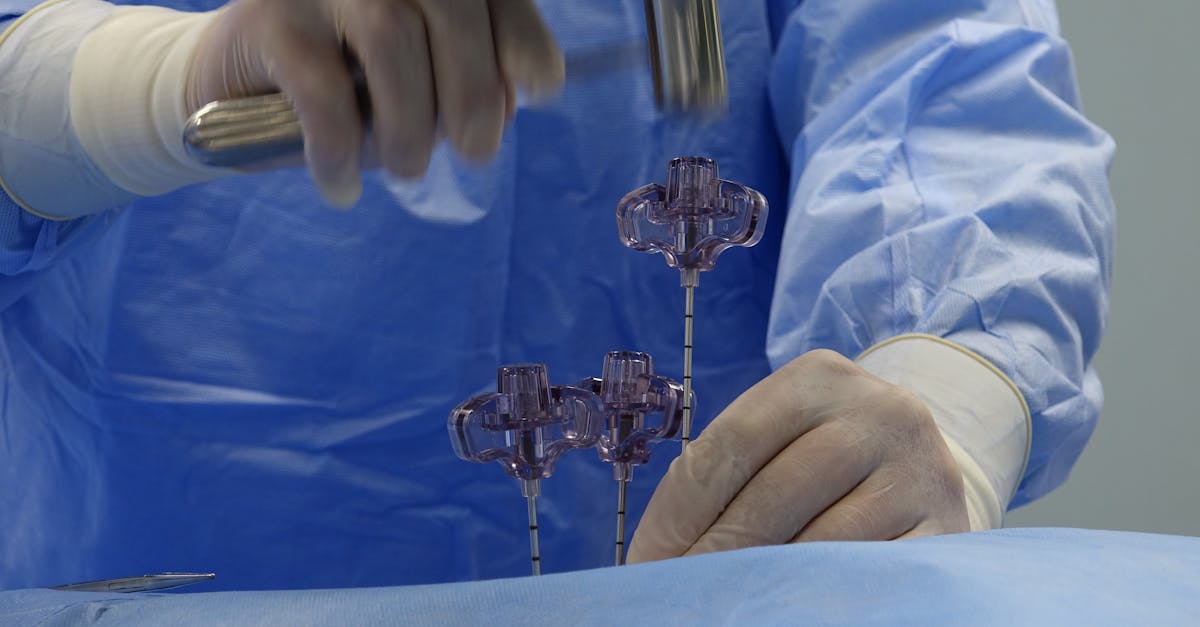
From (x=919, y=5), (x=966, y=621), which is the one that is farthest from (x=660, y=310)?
(x=966, y=621)

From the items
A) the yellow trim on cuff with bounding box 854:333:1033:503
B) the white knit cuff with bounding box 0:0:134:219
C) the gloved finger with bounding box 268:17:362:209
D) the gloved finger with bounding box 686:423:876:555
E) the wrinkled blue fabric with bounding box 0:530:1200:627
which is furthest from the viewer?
the yellow trim on cuff with bounding box 854:333:1033:503

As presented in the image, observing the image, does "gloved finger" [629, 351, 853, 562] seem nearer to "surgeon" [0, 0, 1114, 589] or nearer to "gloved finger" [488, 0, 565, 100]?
"surgeon" [0, 0, 1114, 589]

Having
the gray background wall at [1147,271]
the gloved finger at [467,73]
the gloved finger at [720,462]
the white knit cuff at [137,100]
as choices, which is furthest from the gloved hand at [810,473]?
the gray background wall at [1147,271]

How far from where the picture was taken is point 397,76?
0.71m

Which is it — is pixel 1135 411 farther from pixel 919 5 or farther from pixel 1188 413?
pixel 919 5

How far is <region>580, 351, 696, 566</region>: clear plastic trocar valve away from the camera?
31.6 inches

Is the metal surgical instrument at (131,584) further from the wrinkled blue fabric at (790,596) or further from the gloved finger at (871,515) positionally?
the gloved finger at (871,515)

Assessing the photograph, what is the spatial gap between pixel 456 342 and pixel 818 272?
16.1 inches

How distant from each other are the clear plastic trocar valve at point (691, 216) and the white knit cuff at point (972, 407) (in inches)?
11.7

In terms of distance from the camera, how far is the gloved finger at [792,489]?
815 millimetres

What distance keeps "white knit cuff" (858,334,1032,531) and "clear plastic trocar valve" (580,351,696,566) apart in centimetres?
33

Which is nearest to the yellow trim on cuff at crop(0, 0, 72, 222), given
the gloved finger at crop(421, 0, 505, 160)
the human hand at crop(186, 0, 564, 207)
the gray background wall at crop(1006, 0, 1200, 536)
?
the human hand at crop(186, 0, 564, 207)

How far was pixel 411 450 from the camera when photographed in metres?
1.16

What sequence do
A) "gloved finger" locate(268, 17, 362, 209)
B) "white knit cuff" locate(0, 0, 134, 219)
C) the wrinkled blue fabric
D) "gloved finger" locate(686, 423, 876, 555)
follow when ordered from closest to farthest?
the wrinkled blue fabric → "gloved finger" locate(268, 17, 362, 209) → "gloved finger" locate(686, 423, 876, 555) → "white knit cuff" locate(0, 0, 134, 219)
